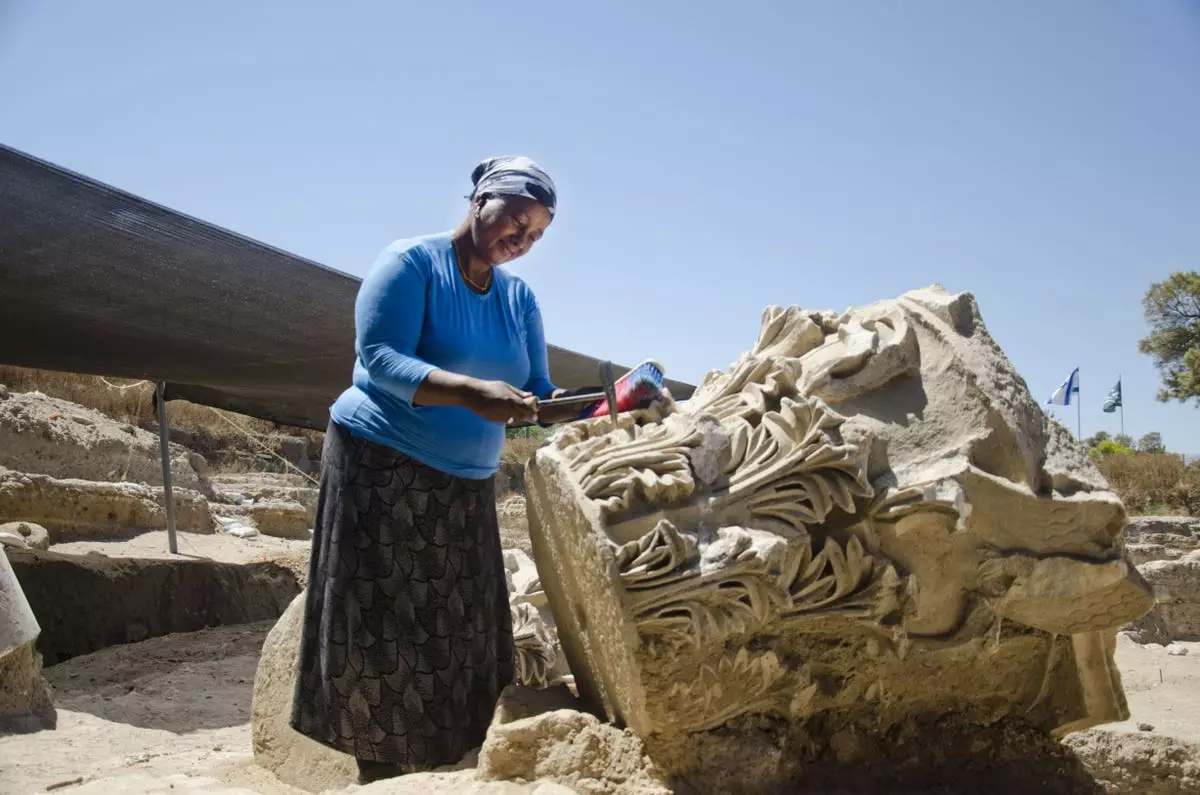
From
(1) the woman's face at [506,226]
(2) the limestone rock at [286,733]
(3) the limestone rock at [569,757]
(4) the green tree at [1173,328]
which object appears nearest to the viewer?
(3) the limestone rock at [569,757]

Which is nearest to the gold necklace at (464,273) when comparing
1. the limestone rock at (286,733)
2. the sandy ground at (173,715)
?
the limestone rock at (286,733)

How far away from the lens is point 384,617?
2.51m

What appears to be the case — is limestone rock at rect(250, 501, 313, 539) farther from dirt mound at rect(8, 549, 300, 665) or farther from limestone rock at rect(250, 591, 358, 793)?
limestone rock at rect(250, 591, 358, 793)

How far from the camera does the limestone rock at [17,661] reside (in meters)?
3.62

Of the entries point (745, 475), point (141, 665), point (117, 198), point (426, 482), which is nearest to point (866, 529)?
point (745, 475)

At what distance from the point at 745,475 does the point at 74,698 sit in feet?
11.7

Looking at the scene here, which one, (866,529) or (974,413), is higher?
(974,413)

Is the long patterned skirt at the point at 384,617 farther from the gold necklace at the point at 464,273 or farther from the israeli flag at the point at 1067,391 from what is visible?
the israeli flag at the point at 1067,391

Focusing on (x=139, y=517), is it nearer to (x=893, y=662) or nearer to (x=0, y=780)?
(x=0, y=780)

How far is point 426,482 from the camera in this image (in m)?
2.53

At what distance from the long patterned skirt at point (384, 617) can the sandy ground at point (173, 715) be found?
0.99 ft

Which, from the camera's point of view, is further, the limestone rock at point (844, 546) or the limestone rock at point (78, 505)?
the limestone rock at point (78, 505)

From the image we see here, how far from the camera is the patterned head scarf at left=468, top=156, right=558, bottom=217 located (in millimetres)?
2445

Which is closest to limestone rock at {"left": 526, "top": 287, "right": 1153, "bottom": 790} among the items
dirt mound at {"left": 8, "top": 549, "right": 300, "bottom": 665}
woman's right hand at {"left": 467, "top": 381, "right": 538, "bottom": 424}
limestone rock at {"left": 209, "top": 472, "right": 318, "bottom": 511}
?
woman's right hand at {"left": 467, "top": 381, "right": 538, "bottom": 424}
